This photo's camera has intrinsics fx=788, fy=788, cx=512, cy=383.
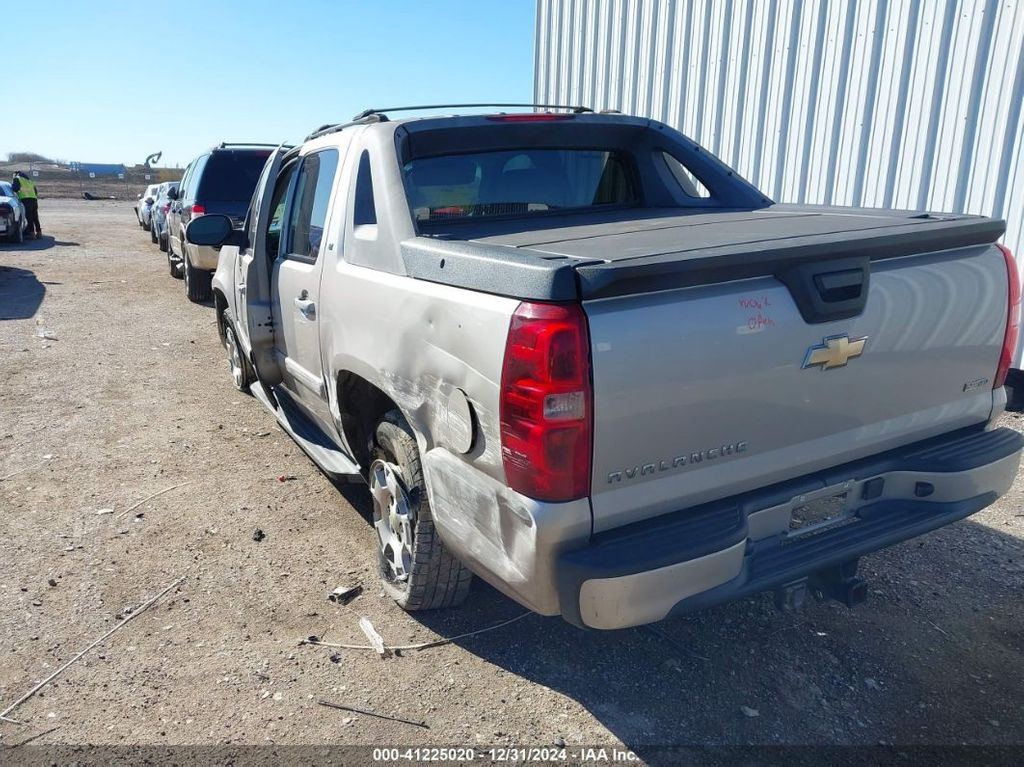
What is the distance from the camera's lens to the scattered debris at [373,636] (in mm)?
3176

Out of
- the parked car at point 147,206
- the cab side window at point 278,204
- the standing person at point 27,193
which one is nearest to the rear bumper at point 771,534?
the cab side window at point 278,204

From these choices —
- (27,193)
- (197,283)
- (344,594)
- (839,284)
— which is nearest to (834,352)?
(839,284)

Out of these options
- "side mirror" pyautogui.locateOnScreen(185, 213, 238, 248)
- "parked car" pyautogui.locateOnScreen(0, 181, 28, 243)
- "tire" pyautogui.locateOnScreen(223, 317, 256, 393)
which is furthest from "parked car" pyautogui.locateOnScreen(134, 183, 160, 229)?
"side mirror" pyautogui.locateOnScreen(185, 213, 238, 248)

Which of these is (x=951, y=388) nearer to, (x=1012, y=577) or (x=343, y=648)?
(x=1012, y=577)

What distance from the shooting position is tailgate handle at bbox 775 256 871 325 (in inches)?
96.0

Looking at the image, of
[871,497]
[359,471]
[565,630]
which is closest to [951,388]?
[871,497]

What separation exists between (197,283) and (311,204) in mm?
8009

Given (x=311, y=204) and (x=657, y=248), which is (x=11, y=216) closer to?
(x=311, y=204)

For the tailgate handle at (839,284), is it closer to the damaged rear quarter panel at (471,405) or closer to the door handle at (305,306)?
the damaged rear quarter panel at (471,405)

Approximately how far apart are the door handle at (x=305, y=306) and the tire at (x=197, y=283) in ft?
25.8

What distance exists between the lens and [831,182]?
7.02 m

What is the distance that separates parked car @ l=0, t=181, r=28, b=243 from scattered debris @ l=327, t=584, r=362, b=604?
1871 cm

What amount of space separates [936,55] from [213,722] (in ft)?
21.7

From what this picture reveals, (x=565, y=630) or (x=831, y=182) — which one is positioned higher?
(x=831, y=182)
